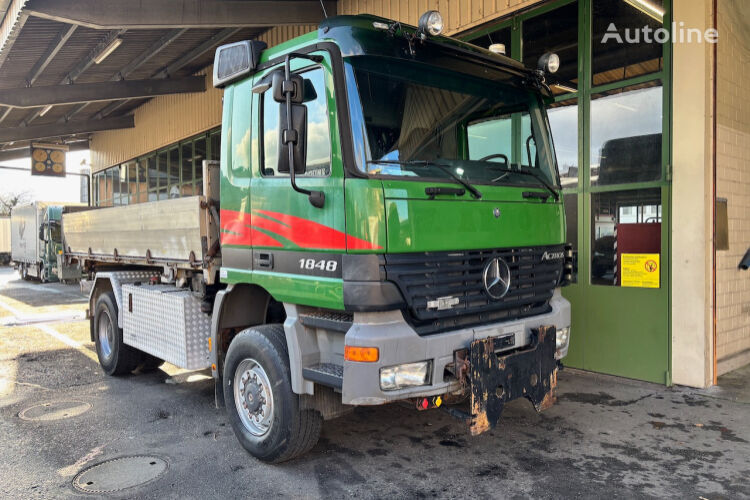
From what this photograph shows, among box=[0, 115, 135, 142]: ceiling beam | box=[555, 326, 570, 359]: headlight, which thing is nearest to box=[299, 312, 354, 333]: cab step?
box=[555, 326, 570, 359]: headlight

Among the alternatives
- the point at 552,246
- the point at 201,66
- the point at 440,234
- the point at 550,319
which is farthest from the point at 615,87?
the point at 201,66

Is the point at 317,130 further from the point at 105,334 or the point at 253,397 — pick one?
the point at 105,334

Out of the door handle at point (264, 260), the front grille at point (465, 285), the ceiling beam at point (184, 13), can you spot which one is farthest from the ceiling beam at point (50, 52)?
the front grille at point (465, 285)

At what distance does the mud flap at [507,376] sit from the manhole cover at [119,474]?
92.0 inches

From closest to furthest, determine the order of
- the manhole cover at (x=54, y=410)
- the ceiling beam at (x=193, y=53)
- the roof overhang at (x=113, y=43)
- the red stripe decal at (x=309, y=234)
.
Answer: the red stripe decal at (x=309, y=234), the manhole cover at (x=54, y=410), the roof overhang at (x=113, y=43), the ceiling beam at (x=193, y=53)

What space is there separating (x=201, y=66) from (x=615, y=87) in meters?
11.1

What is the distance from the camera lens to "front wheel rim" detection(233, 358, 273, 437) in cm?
411

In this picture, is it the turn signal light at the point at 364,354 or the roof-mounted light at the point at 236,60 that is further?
the roof-mounted light at the point at 236,60

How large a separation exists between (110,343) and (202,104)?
30.5 ft

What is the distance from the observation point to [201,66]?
14211mm

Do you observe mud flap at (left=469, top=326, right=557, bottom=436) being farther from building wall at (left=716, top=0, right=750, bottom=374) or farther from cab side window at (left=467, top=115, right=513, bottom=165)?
building wall at (left=716, top=0, right=750, bottom=374)

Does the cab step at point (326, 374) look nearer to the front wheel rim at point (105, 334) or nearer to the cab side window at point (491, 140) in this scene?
the cab side window at point (491, 140)

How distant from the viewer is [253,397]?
13.8 feet

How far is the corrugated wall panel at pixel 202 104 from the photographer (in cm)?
729
